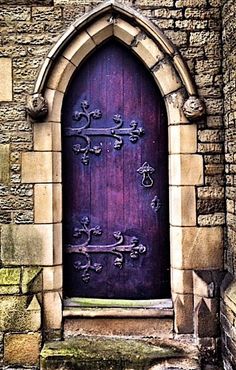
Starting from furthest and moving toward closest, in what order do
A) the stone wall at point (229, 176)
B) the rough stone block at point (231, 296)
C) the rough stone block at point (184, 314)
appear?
1. the rough stone block at point (184, 314)
2. the stone wall at point (229, 176)
3. the rough stone block at point (231, 296)

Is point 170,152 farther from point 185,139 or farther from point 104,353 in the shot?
point 104,353

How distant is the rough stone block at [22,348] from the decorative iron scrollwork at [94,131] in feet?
5.23

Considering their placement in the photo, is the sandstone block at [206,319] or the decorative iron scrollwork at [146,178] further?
the decorative iron scrollwork at [146,178]

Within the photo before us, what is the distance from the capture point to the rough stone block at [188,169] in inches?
172

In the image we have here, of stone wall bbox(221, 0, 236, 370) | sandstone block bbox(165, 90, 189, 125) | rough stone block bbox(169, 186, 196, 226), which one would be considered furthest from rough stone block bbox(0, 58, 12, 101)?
stone wall bbox(221, 0, 236, 370)

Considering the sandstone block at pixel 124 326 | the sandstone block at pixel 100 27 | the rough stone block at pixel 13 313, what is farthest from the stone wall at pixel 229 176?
the rough stone block at pixel 13 313

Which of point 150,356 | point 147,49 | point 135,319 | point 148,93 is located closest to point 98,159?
point 148,93

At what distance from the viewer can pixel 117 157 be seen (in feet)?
15.1

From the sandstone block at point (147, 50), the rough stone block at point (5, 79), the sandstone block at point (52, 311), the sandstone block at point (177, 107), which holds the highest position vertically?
the sandstone block at point (147, 50)

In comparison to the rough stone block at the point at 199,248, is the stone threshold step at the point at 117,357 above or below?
below

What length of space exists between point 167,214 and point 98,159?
0.80m

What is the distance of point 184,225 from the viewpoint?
436 centimetres

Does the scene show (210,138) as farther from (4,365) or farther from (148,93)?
(4,365)

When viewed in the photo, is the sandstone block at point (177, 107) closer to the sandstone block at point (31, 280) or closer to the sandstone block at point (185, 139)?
the sandstone block at point (185, 139)
